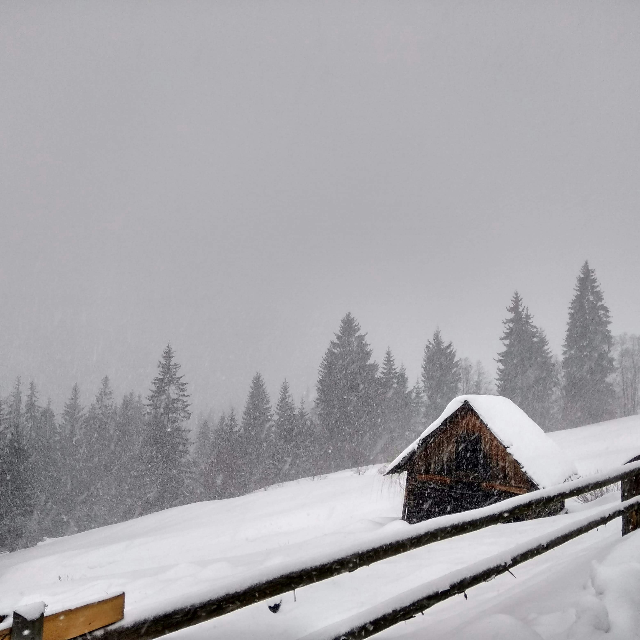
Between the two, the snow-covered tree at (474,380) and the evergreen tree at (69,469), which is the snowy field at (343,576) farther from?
the snow-covered tree at (474,380)

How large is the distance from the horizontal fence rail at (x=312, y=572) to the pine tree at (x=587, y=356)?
47098 millimetres

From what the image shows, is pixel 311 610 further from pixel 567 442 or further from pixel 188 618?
pixel 567 442

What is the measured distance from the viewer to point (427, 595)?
2.65m

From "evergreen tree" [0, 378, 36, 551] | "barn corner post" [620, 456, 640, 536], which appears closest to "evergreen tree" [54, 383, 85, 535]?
"evergreen tree" [0, 378, 36, 551]

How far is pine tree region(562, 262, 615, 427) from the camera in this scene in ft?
143

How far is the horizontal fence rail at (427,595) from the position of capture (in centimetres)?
232

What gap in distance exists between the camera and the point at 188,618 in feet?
5.74

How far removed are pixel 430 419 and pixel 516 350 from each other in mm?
12328

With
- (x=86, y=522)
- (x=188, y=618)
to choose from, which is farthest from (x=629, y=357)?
(x=188, y=618)

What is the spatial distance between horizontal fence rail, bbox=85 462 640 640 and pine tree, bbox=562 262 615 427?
47.1 meters

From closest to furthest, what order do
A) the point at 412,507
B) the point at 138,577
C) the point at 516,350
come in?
the point at 138,577, the point at 412,507, the point at 516,350

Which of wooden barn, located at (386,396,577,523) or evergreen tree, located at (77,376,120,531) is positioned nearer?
wooden barn, located at (386,396,577,523)

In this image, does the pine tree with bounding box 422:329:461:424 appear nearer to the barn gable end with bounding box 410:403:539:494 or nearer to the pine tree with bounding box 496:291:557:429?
the pine tree with bounding box 496:291:557:429

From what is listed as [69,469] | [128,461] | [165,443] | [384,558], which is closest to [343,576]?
[384,558]
